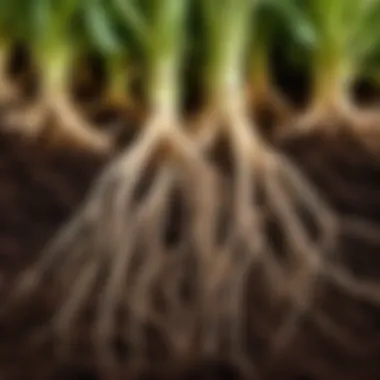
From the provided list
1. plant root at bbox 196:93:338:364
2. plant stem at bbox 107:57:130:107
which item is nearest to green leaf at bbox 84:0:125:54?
plant stem at bbox 107:57:130:107

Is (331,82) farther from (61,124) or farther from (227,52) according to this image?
(61,124)

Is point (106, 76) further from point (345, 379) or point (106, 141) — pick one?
point (345, 379)

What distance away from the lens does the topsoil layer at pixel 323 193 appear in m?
0.54

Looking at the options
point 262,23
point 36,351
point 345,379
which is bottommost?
point 345,379

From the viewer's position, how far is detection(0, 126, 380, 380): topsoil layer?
54cm

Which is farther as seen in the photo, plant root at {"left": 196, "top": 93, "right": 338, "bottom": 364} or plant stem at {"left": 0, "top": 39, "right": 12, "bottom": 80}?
plant stem at {"left": 0, "top": 39, "right": 12, "bottom": 80}

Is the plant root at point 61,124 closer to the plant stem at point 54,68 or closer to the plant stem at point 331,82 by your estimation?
the plant stem at point 54,68

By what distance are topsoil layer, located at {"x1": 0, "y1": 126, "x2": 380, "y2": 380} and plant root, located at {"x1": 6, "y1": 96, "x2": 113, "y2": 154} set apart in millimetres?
12

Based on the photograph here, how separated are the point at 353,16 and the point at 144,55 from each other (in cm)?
18

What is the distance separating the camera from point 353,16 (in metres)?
0.64

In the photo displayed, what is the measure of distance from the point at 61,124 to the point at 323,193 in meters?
0.23

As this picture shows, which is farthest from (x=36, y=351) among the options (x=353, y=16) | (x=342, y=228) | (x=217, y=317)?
(x=353, y=16)

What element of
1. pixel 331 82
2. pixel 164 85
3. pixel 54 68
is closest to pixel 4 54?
pixel 54 68

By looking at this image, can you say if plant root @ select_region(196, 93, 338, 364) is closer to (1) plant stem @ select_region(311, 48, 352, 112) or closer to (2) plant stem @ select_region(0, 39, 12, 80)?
(1) plant stem @ select_region(311, 48, 352, 112)
